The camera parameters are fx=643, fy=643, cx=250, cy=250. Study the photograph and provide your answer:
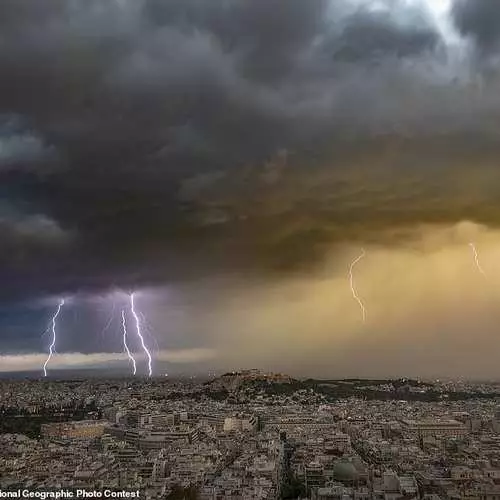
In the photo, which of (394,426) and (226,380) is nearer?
(394,426)

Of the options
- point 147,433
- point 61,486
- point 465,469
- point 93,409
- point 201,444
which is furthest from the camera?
point 93,409

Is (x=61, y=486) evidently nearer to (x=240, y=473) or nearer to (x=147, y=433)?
(x=240, y=473)

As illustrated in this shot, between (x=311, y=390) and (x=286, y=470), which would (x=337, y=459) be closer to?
(x=286, y=470)

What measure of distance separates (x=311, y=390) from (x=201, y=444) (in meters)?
48.0

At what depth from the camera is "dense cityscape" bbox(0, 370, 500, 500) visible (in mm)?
18625

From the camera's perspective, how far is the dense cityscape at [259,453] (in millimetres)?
18625

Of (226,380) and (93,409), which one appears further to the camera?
(226,380)

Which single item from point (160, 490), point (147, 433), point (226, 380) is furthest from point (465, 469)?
point (226, 380)

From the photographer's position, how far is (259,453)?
27172 mm

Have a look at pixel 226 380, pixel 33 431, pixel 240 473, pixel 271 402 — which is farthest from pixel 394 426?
pixel 226 380

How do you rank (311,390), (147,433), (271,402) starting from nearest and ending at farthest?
1. (147,433)
2. (271,402)
3. (311,390)

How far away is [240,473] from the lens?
2145 centimetres

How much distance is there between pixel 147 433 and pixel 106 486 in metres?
19.8

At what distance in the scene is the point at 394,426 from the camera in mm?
37188
